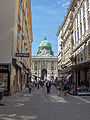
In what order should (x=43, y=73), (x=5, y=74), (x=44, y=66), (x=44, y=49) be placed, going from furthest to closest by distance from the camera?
(x=44, y=49) → (x=43, y=73) → (x=44, y=66) → (x=5, y=74)

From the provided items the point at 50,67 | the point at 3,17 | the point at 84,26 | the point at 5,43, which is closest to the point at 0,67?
the point at 5,43

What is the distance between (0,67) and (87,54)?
44.1ft

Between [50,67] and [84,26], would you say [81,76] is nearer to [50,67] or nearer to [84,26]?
[84,26]

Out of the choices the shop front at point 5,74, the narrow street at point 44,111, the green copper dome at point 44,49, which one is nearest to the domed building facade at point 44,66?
the green copper dome at point 44,49

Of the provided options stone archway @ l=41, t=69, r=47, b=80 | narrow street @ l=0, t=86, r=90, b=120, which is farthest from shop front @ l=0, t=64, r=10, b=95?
stone archway @ l=41, t=69, r=47, b=80

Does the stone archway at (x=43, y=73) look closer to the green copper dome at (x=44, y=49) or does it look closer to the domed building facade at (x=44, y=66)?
the domed building facade at (x=44, y=66)

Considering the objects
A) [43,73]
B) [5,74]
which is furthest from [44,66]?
[5,74]

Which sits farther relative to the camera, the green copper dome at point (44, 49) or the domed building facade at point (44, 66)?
the green copper dome at point (44, 49)

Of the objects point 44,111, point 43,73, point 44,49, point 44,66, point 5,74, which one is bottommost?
point 44,111

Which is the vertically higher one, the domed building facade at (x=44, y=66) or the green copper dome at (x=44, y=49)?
the green copper dome at (x=44, y=49)

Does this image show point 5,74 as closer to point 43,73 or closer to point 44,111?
point 44,111

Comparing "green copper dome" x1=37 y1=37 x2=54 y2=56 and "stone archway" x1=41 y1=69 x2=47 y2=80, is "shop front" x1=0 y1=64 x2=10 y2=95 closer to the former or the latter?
"stone archway" x1=41 y1=69 x2=47 y2=80

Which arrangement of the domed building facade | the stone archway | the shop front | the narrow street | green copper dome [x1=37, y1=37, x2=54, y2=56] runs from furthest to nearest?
green copper dome [x1=37, y1=37, x2=54, y2=56] < the stone archway < the domed building facade < the shop front < the narrow street

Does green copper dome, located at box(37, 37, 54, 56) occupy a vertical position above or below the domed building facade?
above
